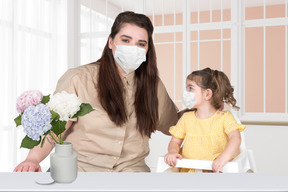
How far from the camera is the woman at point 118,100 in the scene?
4.94 feet

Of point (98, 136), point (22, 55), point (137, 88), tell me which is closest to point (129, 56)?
point (137, 88)

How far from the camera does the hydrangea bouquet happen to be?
871mm

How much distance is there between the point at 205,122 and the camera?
5.76 feet

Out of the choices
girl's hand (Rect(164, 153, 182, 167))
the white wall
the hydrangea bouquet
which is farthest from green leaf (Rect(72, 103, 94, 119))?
the white wall

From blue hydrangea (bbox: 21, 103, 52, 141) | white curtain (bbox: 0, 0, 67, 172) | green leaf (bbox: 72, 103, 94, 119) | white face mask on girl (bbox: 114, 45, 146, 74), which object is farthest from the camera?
white curtain (bbox: 0, 0, 67, 172)

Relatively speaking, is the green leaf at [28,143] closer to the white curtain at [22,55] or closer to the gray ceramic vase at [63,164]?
the gray ceramic vase at [63,164]

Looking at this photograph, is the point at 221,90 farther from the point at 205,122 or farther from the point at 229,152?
the point at 229,152

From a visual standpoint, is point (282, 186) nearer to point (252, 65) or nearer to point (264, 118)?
point (264, 118)

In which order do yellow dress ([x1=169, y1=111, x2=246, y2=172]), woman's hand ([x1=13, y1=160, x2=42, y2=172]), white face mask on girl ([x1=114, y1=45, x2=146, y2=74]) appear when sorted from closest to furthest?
woman's hand ([x1=13, y1=160, x2=42, y2=172])
white face mask on girl ([x1=114, y1=45, x2=146, y2=74])
yellow dress ([x1=169, y1=111, x2=246, y2=172])

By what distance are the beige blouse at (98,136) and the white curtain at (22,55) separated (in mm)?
1784

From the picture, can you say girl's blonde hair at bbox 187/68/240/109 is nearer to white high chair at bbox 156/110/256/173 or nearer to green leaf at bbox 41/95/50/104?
white high chair at bbox 156/110/256/173

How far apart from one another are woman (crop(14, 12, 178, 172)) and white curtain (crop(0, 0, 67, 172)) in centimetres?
177

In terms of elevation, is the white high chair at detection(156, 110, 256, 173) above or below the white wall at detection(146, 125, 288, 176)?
above

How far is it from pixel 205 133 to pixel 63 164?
0.98 m
